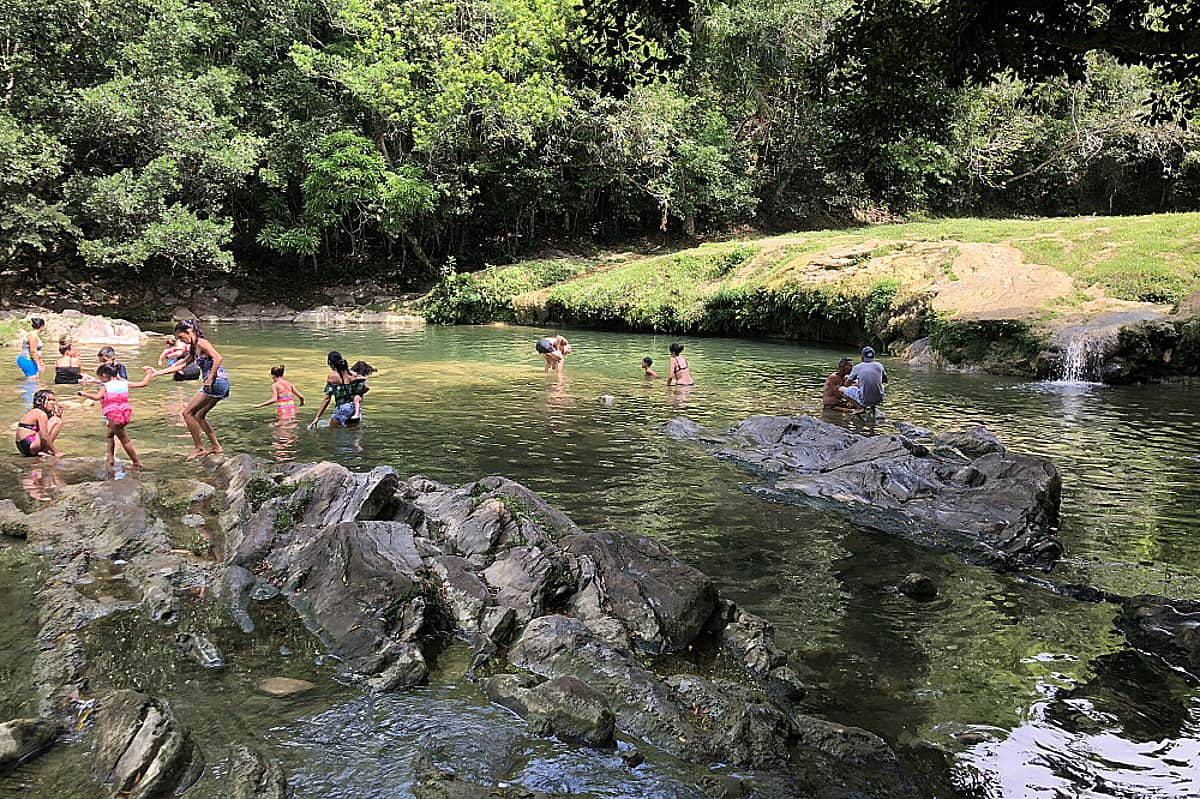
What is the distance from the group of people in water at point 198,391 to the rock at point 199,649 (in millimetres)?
5356

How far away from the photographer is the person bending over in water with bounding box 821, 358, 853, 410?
14.2 m

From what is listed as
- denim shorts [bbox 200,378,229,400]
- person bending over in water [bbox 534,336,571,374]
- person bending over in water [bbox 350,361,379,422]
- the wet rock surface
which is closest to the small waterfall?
the wet rock surface

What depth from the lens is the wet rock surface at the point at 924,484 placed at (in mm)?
7832

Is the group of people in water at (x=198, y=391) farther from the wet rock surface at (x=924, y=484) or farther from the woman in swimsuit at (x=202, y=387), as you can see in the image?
the wet rock surface at (x=924, y=484)

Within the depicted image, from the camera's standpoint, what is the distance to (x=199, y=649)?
210 inches

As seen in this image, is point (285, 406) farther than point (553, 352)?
No

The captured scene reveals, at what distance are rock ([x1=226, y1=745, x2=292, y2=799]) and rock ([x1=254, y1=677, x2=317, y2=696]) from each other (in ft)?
2.66

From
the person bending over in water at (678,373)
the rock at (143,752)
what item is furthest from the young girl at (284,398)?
the rock at (143,752)

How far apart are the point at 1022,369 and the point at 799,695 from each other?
16469mm

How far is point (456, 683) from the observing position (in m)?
5.11

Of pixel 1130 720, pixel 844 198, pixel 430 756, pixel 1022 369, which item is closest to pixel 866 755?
pixel 1130 720

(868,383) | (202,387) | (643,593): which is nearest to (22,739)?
(643,593)

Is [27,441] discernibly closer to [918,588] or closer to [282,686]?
[282,686]

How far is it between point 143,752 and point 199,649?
4.85 feet
